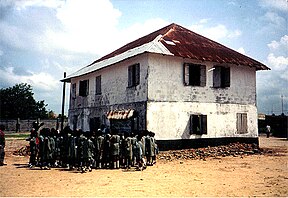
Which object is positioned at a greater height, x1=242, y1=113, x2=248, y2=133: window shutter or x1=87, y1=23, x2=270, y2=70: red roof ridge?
x1=87, y1=23, x2=270, y2=70: red roof ridge

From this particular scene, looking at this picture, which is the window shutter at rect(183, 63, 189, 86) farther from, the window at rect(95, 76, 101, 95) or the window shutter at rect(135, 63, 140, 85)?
the window at rect(95, 76, 101, 95)

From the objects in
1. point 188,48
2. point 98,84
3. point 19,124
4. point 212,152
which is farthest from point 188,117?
point 19,124

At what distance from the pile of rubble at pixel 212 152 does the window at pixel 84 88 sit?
349 inches

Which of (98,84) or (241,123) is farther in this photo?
(98,84)

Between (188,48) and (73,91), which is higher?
(188,48)

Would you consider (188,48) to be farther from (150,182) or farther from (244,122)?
(150,182)

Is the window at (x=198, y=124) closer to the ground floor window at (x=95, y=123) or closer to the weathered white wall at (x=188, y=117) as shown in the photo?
the weathered white wall at (x=188, y=117)

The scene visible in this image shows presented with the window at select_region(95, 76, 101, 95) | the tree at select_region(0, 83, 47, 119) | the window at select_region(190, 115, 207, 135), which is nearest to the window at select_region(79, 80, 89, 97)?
the window at select_region(95, 76, 101, 95)

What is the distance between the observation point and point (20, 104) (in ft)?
157

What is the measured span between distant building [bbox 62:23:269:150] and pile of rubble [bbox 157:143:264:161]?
0.48 metres

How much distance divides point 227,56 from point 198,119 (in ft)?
14.4

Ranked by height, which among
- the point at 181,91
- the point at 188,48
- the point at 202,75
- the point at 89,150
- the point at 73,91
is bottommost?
the point at 89,150

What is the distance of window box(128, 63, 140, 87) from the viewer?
14.9 metres

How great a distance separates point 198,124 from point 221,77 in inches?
130
